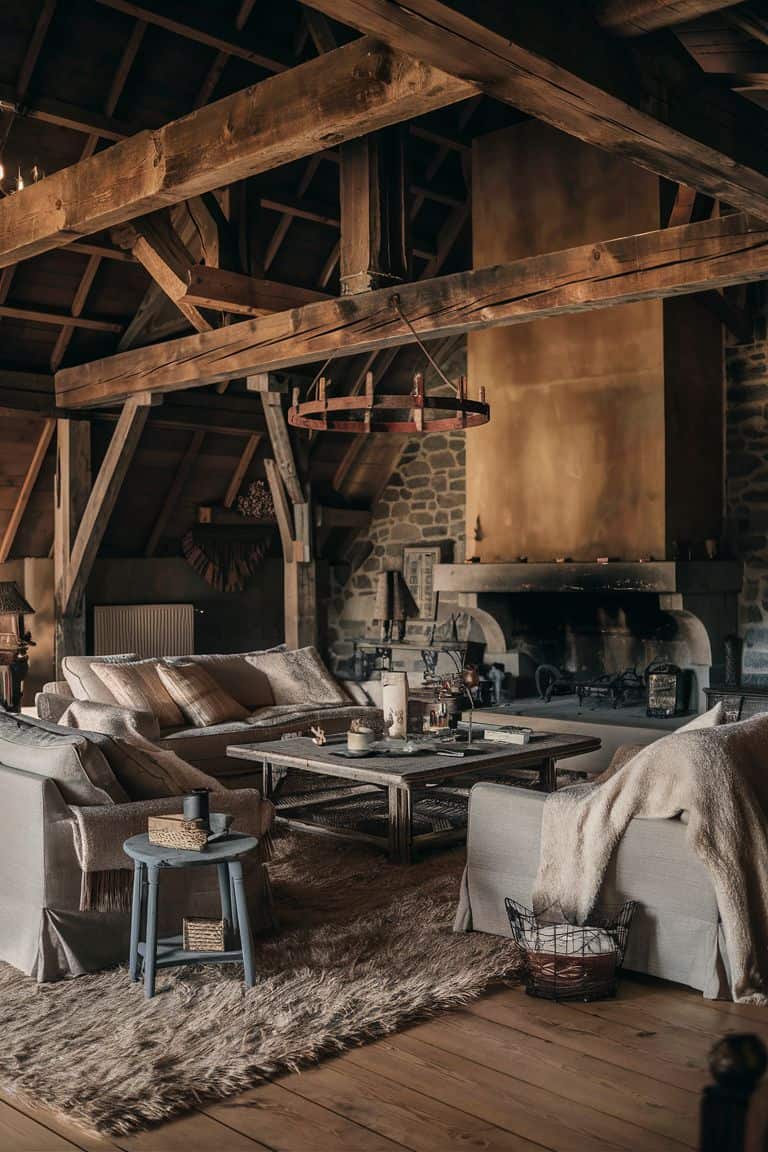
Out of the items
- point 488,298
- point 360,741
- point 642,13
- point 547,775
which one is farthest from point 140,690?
point 642,13

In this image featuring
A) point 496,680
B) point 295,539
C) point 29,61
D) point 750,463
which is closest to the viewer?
point 29,61

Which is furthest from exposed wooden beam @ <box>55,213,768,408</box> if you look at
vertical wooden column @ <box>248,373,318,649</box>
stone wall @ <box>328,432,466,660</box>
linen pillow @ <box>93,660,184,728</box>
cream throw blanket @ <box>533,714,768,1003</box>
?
stone wall @ <box>328,432,466,660</box>

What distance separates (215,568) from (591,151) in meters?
5.25

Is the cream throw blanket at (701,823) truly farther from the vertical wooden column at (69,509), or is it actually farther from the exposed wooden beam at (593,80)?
the vertical wooden column at (69,509)

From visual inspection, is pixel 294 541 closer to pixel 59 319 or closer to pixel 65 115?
pixel 59 319

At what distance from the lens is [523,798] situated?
13.1ft

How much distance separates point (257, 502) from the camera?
10992 millimetres

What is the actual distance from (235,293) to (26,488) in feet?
13.0

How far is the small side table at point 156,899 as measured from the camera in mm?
3500

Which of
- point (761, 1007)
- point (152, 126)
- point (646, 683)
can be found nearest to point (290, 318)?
point (152, 126)

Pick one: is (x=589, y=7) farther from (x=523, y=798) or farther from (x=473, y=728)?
(x=473, y=728)

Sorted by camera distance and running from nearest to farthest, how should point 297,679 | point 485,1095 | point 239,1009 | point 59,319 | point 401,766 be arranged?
point 485,1095, point 239,1009, point 401,766, point 297,679, point 59,319

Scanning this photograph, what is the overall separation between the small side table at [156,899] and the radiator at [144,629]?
6733 mm

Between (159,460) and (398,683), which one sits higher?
(159,460)
